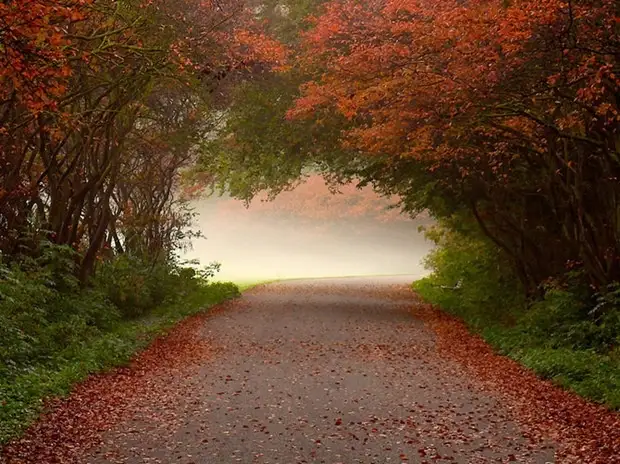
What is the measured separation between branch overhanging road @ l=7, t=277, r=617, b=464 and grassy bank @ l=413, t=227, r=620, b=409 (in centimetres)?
74

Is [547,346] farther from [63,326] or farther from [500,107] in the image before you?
[63,326]

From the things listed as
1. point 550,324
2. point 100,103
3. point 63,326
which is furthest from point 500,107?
point 100,103

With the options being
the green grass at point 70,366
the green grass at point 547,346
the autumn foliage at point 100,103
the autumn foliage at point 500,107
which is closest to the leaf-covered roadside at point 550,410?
the green grass at point 547,346

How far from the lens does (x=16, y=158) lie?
47.7 feet

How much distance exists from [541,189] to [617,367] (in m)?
7.60

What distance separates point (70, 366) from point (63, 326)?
1.84 m

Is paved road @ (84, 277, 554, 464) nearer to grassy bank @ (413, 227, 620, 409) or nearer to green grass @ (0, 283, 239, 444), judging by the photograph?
green grass @ (0, 283, 239, 444)

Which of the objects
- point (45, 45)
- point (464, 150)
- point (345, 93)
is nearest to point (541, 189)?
point (464, 150)

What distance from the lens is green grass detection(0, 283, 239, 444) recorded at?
800cm

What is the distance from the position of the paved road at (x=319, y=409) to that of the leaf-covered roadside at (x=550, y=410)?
0.26 meters

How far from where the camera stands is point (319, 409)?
9156mm

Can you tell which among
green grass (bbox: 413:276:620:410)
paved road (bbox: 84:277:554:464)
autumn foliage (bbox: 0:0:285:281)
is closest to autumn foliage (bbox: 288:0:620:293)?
green grass (bbox: 413:276:620:410)

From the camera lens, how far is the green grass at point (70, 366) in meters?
8.00

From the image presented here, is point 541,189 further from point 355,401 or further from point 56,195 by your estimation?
point 56,195
